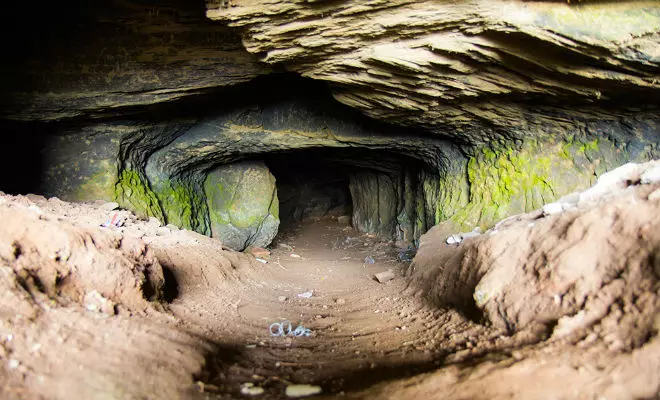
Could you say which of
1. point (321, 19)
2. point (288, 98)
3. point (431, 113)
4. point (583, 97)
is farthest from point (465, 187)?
point (321, 19)

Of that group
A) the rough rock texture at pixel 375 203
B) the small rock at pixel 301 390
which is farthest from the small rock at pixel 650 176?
the rough rock texture at pixel 375 203

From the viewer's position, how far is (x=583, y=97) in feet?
13.2

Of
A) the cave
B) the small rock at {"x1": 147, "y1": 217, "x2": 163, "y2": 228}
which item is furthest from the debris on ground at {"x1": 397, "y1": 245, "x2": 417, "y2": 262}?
the small rock at {"x1": 147, "y1": 217, "x2": 163, "y2": 228}

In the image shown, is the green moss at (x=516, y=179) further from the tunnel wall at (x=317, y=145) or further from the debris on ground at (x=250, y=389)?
the debris on ground at (x=250, y=389)

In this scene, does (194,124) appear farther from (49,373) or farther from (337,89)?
(49,373)

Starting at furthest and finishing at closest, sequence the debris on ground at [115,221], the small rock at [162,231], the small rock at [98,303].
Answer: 1. the small rock at [162,231]
2. the debris on ground at [115,221]
3. the small rock at [98,303]

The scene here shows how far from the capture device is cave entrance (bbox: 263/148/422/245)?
30.9 ft

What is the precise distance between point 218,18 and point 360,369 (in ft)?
9.85

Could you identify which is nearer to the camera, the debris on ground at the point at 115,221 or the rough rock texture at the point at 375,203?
the debris on ground at the point at 115,221

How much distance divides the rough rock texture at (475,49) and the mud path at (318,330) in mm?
2349

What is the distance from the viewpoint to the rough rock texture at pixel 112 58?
175 inches

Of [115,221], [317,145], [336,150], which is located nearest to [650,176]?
[115,221]

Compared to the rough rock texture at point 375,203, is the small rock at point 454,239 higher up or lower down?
higher up

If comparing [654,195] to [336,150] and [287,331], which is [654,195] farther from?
[336,150]
